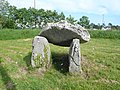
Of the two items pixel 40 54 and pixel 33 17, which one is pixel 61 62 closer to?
pixel 40 54

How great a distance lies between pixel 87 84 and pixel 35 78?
4.65ft

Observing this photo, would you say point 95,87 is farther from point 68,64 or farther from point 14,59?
point 14,59

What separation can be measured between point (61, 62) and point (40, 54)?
78cm

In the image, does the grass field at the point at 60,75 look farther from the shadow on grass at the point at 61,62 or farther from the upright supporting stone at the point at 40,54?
the upright supporting stone at the point at 40,54

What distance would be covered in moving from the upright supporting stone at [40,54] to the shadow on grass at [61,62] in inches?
13.3

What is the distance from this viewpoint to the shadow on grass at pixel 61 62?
7195mm

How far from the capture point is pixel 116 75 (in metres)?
6.79

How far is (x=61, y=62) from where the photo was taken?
7.57 meters

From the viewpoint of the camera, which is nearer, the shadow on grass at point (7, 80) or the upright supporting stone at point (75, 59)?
the shadow on grass at point (7, 80)

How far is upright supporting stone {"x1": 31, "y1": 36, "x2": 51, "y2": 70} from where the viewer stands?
7.14m

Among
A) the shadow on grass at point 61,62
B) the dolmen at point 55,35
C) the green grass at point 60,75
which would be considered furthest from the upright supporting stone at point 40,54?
the shadow on grass at point 61,62

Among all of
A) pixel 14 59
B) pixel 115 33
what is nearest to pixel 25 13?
pixel 115 33

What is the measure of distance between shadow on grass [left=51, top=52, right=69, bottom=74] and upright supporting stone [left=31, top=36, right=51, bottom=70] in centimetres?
34

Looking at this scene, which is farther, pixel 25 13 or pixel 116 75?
pixel 25 13
